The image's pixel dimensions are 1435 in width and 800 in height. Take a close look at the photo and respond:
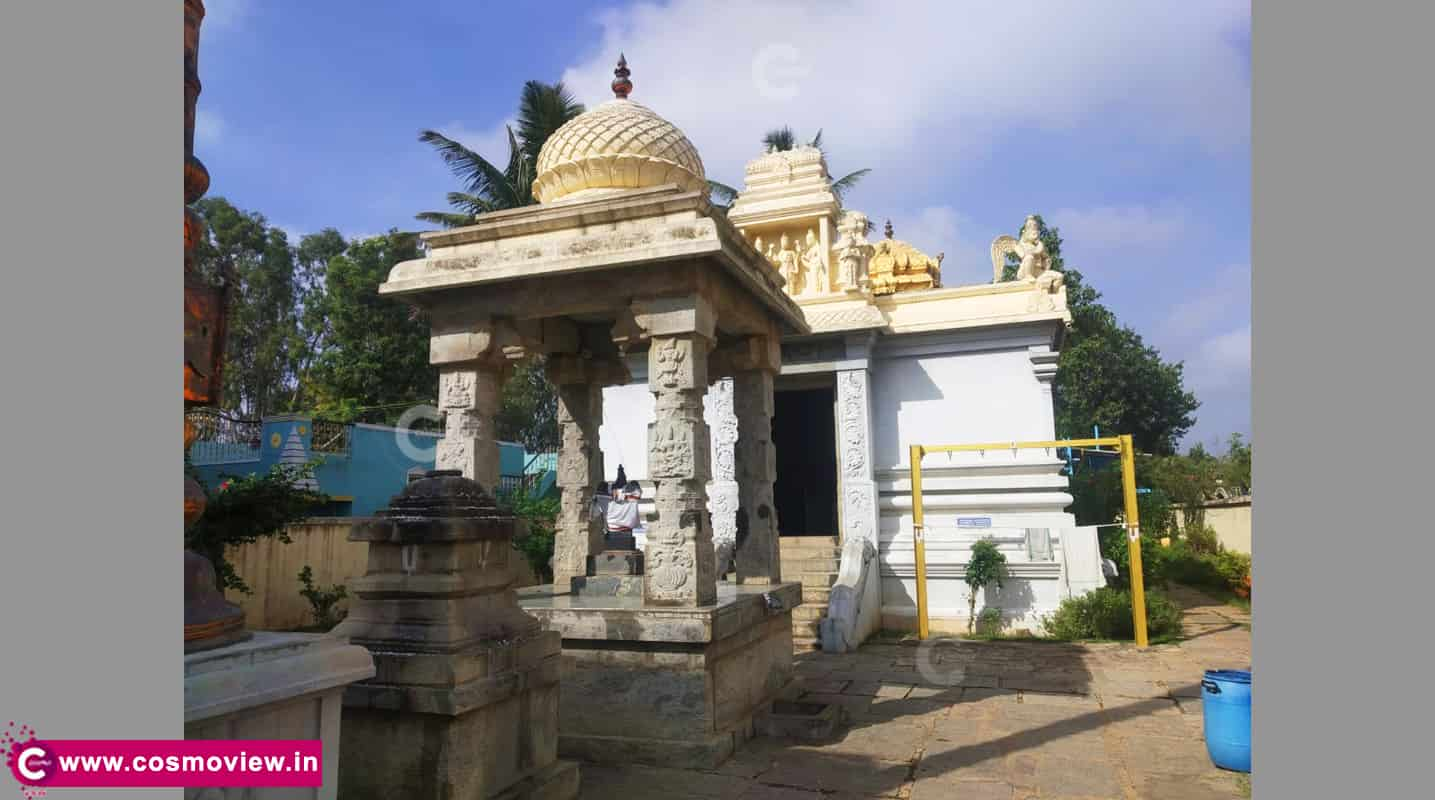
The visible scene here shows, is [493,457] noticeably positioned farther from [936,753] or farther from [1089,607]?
[1089,607]

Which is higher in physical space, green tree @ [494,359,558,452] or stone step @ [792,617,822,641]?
green tree @ [494,359,558,452]

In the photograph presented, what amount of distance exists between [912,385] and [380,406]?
46.3 feet

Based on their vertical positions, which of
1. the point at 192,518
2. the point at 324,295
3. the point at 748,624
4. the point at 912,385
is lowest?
the point at 748,624

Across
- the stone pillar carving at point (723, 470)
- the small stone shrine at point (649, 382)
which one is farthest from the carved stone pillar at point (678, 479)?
the stone pillar carving at point (723, 470)

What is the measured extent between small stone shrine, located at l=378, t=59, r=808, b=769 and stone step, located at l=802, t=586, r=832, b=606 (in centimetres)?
289

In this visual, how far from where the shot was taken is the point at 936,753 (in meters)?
5.08

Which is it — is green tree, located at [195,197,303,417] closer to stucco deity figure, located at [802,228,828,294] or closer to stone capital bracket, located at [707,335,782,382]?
stucco deity figure, located at [802,228,828,294]

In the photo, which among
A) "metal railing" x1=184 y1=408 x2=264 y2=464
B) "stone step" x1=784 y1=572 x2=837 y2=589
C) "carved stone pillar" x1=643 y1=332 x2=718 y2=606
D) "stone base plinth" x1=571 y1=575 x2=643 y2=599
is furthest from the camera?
"metal railing" x1=184 y1=408 x2=264 y2=464

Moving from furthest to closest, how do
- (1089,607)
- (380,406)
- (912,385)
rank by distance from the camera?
(380,406) < (912,385) < (1089,607)

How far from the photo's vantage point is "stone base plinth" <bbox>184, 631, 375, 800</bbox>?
195 centimetres

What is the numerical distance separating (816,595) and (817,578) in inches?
18.7

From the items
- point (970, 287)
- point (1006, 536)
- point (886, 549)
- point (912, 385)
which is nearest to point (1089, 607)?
point (1006, 536)

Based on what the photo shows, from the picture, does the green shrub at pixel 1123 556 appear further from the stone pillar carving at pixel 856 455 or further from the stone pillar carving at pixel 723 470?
the stone pillar carving at pixel 723 470
